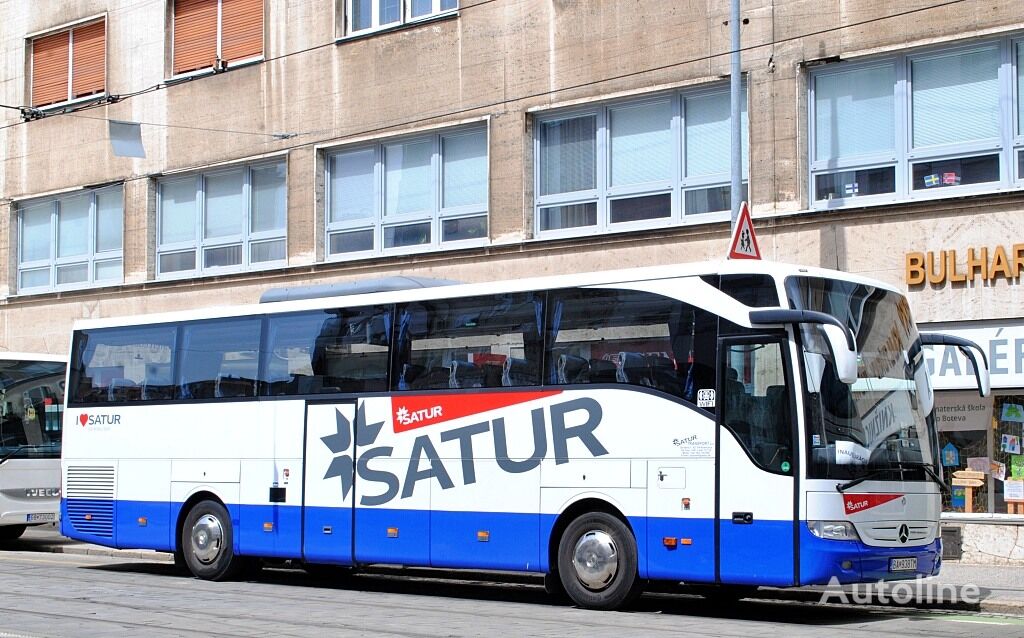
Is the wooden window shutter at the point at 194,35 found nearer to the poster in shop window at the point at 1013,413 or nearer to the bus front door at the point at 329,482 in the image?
the bus front door at the point at 329,482

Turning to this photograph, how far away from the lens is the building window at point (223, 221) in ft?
86.8

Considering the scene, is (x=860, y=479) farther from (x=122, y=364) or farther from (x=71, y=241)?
(x=71, y=241)

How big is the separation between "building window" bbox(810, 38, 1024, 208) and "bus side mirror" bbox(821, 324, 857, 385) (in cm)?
718

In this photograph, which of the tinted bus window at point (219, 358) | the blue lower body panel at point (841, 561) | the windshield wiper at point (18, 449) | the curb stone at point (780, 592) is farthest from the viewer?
the windshield wiper at point (18, 449)

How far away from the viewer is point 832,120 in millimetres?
19391

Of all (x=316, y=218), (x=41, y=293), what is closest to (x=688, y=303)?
(x=316, y=218)

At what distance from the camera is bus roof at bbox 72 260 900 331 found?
12.8 m

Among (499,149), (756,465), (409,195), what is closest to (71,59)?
(409,195)

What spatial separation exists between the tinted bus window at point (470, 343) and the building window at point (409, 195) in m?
7.83

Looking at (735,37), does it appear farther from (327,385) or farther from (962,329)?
(327,385)

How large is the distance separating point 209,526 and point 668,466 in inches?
268

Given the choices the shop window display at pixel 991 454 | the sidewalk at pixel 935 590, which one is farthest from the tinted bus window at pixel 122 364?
the shop window display at pixel 991 454

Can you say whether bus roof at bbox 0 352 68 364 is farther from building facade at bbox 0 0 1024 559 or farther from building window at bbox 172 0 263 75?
building window at bbox 172 0 263 75

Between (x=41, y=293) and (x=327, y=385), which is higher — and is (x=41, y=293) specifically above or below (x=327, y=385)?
above
